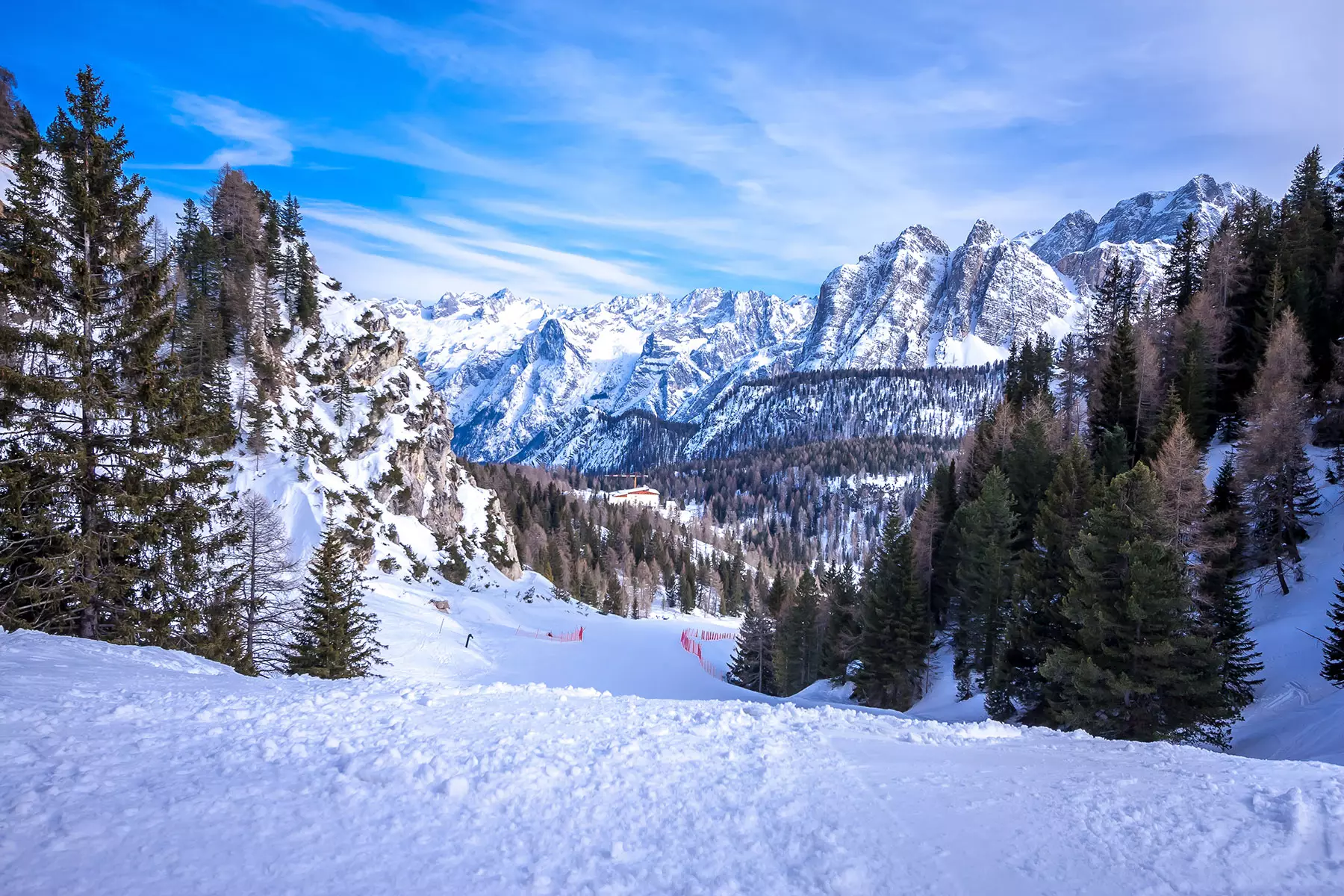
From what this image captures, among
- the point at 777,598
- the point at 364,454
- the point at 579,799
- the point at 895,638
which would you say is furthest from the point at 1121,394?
the point at 364,454

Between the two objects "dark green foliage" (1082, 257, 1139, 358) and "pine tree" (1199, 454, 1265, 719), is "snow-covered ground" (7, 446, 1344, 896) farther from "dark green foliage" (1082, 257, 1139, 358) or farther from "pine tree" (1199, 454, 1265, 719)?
"dark green foliage" (1082, 257, 1139, 358)

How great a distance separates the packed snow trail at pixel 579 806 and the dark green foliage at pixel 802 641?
45.0 metres

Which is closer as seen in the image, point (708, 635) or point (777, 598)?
point (777, 598)

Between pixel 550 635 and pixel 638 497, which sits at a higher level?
pixel 638 497

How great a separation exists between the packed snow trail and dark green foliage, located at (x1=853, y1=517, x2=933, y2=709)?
24918 mm

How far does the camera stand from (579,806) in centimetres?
643

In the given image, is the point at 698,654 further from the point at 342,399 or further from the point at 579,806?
the point at 579,806

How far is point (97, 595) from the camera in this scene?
547 inches

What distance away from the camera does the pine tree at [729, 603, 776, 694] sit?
2094 inches

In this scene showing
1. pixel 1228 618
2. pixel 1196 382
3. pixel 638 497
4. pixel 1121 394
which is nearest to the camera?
pixel 1228 618

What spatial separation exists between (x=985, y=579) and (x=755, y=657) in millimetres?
26897

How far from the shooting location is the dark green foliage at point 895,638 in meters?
33.6

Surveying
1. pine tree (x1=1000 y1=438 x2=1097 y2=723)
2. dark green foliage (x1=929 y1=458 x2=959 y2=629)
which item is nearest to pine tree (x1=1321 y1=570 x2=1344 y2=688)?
pine tree (x1=1000 y1=438 x2=1097 y2=723)

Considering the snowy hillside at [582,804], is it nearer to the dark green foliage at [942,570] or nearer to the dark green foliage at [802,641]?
the dark green foliage at [942,570]
